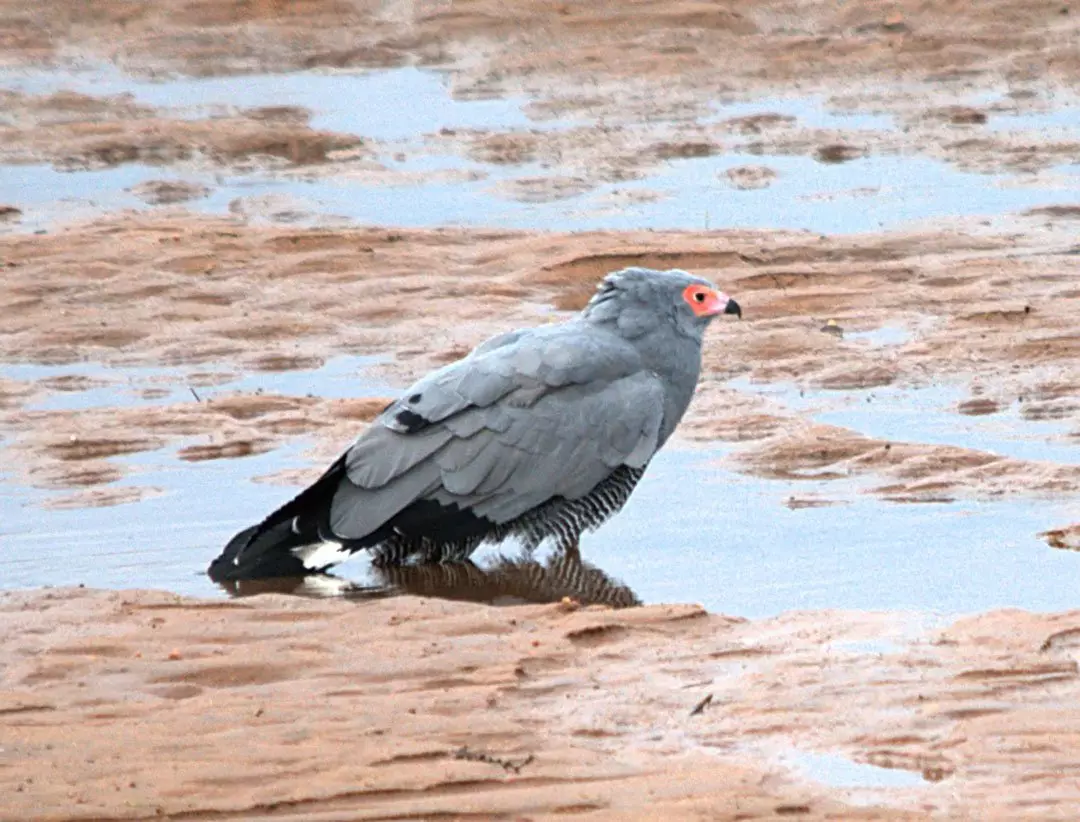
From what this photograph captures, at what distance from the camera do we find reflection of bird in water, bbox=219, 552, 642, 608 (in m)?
8.83

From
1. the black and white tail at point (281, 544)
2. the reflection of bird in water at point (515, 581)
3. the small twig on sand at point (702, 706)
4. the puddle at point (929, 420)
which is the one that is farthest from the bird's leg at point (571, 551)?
the small twig on sand at point (702, 706)

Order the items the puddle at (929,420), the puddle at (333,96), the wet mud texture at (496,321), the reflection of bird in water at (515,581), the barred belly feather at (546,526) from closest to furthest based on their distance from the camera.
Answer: the reflection of bird in water at (515,581) < the barred belly feather at (546,526) < the puddle at (929,420) < the wet mud texture at (496,321) < the puddle at (333,96)

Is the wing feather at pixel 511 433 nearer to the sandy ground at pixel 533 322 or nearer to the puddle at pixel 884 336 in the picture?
the sandy ground at pixel 533 322

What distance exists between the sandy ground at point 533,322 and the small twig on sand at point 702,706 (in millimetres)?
44

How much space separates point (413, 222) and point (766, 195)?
248cm

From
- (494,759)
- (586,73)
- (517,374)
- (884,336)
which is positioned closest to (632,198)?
(884,336)

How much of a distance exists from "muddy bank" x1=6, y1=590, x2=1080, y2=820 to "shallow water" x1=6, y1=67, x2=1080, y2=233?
25.7 feet

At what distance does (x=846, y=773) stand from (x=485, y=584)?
348 centimetres

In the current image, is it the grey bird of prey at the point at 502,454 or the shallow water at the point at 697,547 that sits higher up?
the grey bird of prey at the point at 502,454

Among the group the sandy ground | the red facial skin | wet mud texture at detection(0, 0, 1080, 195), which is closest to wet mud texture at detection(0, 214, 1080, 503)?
the sandy ground

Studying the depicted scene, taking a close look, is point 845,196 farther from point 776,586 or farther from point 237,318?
point 776,586

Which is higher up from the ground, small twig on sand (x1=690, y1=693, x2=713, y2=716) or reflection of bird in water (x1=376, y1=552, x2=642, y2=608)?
small twig on sand (x1=690, y1=693, x2=713, y2=716)

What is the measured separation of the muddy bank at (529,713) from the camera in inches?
226

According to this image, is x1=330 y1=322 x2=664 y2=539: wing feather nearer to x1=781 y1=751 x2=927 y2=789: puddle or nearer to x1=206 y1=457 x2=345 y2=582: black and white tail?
x1=206 y1=457 x2=345 y2=582: black and white tail
